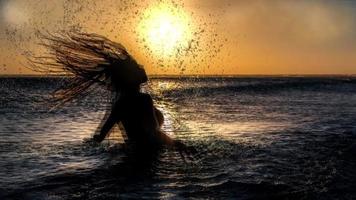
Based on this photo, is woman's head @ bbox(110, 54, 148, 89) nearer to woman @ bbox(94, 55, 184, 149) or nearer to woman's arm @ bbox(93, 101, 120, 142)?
woman @ bbox(94, 55, 184, 149)

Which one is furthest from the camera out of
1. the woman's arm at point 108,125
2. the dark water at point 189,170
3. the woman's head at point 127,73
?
the woman's arm at point 108,125

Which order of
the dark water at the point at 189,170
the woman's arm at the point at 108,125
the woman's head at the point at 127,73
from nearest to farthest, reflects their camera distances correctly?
the dark water at the point at 189,170, the woman's head at the point at 127,73, the woman's arm at the point at 108,125

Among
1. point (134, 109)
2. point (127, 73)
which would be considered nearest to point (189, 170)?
point (134, 109)

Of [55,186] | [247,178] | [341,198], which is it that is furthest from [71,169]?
[341,198]

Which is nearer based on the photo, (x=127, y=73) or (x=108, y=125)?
(x=127, y=73)

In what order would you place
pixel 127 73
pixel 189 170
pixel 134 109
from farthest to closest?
pixel 189 170 → pixel 134 109 → pixel 127 73

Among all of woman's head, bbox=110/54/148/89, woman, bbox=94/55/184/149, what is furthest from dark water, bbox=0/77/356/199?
woman's head, bbox=110/54/148/89

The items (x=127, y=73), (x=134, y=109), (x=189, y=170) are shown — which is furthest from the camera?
(x=189, y=170)

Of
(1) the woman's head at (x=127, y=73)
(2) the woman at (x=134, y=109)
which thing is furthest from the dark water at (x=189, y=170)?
(1) the woman's head at (x=127, y=73)

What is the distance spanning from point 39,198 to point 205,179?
85.9 inches

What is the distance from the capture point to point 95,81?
20.4 feet

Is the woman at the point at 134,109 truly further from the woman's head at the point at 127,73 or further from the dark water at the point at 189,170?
the dark water at the point at 189,170

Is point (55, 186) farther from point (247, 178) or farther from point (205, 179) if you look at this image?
point (247, 178)

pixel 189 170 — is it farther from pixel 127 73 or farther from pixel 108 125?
pixel 127 73
